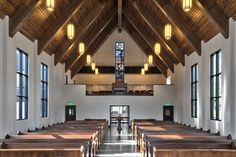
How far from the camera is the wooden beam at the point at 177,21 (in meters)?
13.2

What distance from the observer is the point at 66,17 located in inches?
544

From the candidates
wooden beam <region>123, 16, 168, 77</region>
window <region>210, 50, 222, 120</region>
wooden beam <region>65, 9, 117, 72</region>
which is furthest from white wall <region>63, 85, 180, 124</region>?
window <region>210, 50, 222, 120</region>

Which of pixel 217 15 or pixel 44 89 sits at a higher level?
pixel 217 15

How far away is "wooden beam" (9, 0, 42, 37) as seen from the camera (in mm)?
10793

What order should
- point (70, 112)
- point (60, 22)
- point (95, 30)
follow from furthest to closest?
point (70, 112)
point (95, 30)
point (60, 22)

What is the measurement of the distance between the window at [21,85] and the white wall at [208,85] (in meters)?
6.43

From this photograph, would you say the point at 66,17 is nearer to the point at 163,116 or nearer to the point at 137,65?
the point at 163,116

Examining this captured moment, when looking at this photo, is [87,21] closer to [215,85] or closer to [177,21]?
[177,21]

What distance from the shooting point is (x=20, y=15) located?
35.7ft

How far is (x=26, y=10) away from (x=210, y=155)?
732 cm

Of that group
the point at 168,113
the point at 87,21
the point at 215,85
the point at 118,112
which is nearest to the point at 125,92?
the point at 118,112

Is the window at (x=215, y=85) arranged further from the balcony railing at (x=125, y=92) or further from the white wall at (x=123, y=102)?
the balcony railing at (x=125, y=92)

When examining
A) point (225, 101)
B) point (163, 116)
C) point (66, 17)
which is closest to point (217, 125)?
point (225, 101)

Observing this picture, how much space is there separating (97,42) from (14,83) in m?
11.9
